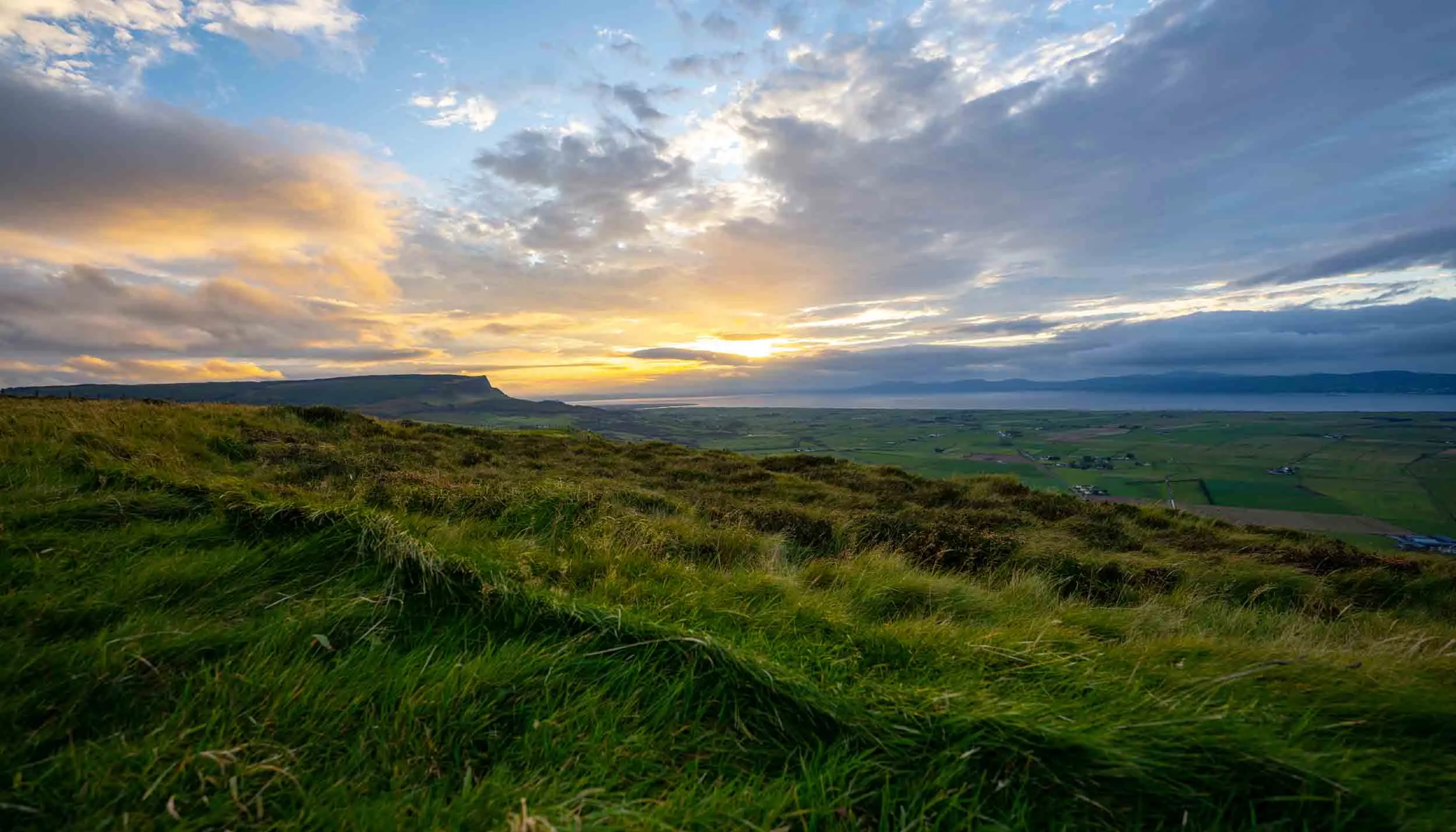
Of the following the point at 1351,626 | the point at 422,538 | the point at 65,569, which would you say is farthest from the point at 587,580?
the point at 1351,626

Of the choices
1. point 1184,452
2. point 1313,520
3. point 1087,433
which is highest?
point 1313,520

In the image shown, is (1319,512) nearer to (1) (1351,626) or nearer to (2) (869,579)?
(1) (1351,626)

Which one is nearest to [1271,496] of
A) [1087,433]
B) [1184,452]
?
[1184,452]

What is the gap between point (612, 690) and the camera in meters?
2.34

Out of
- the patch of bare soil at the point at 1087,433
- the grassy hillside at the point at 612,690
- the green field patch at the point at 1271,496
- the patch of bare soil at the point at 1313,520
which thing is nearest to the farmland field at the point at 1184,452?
the green field patch at the point at 1271,496

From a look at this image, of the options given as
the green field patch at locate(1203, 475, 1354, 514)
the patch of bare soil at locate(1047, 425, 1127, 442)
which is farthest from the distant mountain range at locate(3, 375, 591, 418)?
the green field patch at locate(1203, 475, 1354, 514)

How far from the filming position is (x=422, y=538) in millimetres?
3967

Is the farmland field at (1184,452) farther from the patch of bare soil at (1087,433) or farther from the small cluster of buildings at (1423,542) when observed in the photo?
the small cluster of buildings at (1423,542)

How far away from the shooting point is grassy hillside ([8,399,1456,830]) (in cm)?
169

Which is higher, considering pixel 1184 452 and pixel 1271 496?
pixel 1271 496

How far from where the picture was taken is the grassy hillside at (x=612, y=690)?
1686mm

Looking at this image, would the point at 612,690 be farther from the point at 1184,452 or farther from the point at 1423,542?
the point at 1184,452

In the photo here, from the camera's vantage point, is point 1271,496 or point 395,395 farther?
point 395,395

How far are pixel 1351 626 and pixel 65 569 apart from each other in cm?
963
